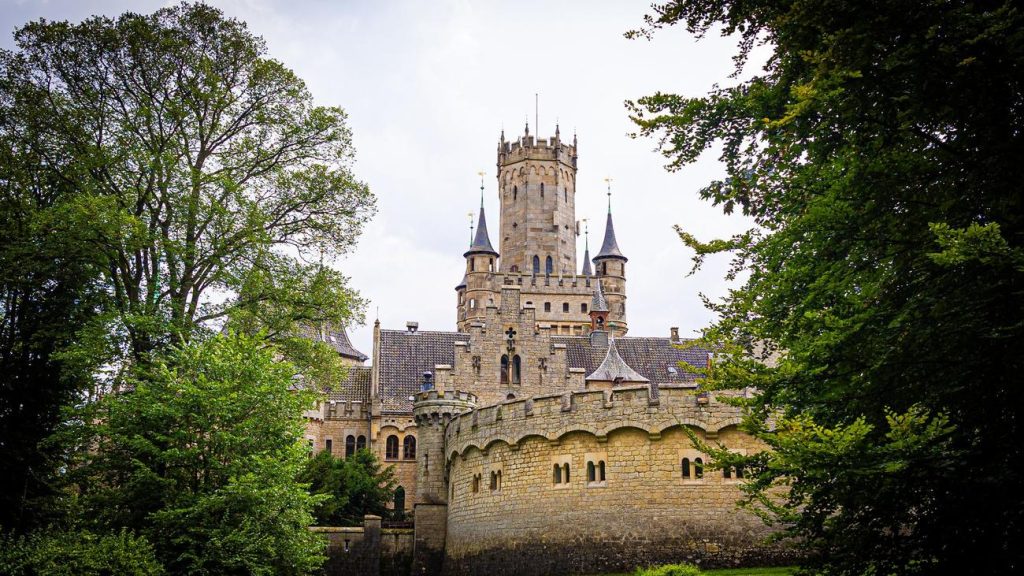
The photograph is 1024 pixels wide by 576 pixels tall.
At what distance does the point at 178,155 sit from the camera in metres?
26.3

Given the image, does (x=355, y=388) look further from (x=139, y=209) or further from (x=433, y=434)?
(x=139, y=209)

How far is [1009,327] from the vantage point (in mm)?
9477

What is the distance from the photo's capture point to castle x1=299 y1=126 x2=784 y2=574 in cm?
2747

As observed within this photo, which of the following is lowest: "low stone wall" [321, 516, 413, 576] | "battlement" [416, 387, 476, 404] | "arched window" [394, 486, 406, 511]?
"low stone wall" [321, 516, 413, 576]

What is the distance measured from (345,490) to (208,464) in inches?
658

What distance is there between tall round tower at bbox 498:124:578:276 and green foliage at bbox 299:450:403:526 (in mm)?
30416

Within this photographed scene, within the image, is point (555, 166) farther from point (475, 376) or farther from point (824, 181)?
point (824, 181)

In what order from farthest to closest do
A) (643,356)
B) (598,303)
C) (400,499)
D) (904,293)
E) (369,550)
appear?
1. (598,303)
2. (643,356)
3. (400,499)
4. (369,550)
5. (904,293)

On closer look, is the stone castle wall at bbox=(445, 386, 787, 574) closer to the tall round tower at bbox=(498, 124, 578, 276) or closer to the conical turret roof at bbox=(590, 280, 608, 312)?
the conical turret roof at bbox=(590, 280, 608, 312)

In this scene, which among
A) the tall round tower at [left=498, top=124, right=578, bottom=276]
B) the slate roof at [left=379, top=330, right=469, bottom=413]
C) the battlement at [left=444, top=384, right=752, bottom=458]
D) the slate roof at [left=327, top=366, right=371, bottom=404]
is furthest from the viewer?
the tall round tower at [left=498, top=124, right=578, bottom=276]

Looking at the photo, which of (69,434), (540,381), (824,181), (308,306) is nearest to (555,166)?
(540,381)

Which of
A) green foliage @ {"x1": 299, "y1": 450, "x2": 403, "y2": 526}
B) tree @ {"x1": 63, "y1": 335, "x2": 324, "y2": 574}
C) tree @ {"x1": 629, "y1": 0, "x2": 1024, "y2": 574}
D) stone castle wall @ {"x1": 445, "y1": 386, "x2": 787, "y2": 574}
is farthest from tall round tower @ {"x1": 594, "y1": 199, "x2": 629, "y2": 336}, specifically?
tree @ {"x1": 629, "y1": 0, "x2": 1024, "y2": 574}

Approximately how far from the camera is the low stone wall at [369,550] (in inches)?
1364

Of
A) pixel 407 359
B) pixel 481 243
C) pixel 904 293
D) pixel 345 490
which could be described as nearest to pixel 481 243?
pixel 481 243
